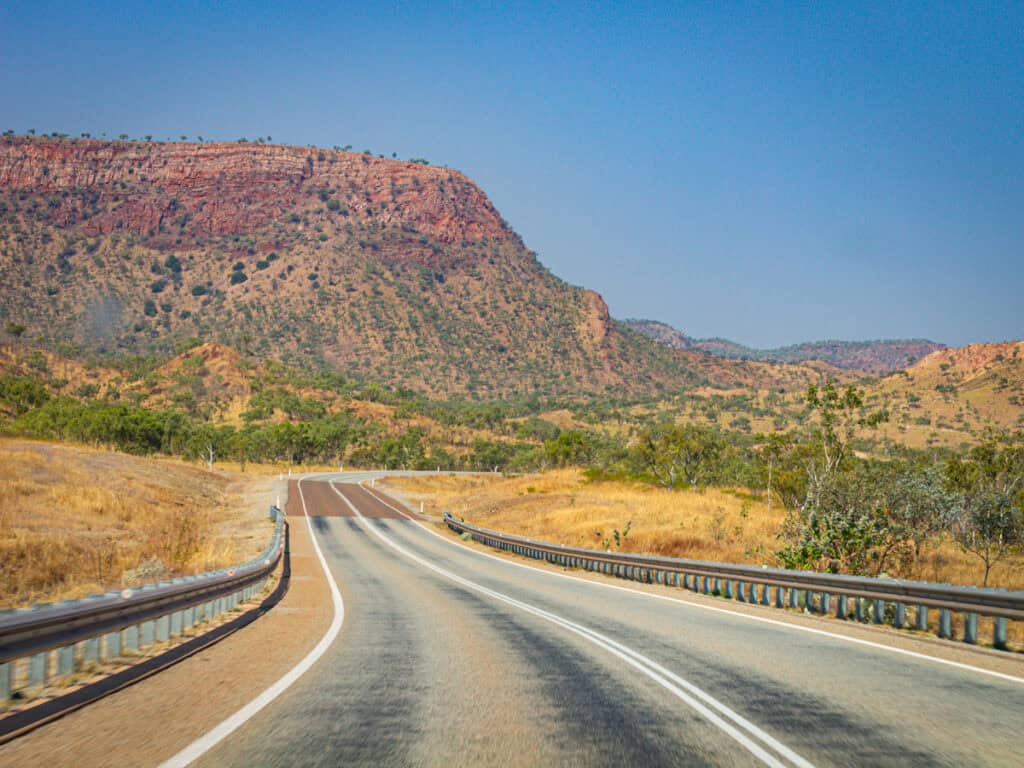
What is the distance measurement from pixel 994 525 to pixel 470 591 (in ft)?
57.0

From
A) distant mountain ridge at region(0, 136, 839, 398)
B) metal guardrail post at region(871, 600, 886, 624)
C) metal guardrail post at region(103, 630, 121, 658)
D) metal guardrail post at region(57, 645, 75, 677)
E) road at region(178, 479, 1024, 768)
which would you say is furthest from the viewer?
distant mountain ridge at region(0, 136, 839, 398)

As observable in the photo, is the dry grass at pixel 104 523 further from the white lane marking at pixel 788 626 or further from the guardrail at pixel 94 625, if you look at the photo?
the white lane marking at pixel 788 626

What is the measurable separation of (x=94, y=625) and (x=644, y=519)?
96.2 feet

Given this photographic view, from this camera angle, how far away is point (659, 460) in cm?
6712

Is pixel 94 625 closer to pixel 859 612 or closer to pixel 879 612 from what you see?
pixel 879 612

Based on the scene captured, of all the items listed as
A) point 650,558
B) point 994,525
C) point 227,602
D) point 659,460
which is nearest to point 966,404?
point 659,460

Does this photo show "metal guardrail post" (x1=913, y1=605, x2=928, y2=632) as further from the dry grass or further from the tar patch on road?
the tar patch on road

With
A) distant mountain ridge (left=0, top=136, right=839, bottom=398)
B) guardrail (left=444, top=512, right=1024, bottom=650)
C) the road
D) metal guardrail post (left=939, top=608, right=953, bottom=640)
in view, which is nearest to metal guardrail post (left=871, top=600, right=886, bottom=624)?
guardrail (left=444, top=512, right=1024, bottom=650)

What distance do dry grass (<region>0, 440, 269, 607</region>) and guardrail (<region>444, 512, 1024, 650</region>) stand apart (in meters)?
9.62

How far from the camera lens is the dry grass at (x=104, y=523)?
18672 mm

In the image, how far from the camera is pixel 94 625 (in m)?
8.48

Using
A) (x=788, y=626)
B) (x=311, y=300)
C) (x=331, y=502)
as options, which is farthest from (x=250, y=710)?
(x=311, y=300)

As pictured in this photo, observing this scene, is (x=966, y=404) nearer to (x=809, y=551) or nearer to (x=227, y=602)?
(x=809, y=551)

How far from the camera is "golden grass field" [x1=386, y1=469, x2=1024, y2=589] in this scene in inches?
1020
